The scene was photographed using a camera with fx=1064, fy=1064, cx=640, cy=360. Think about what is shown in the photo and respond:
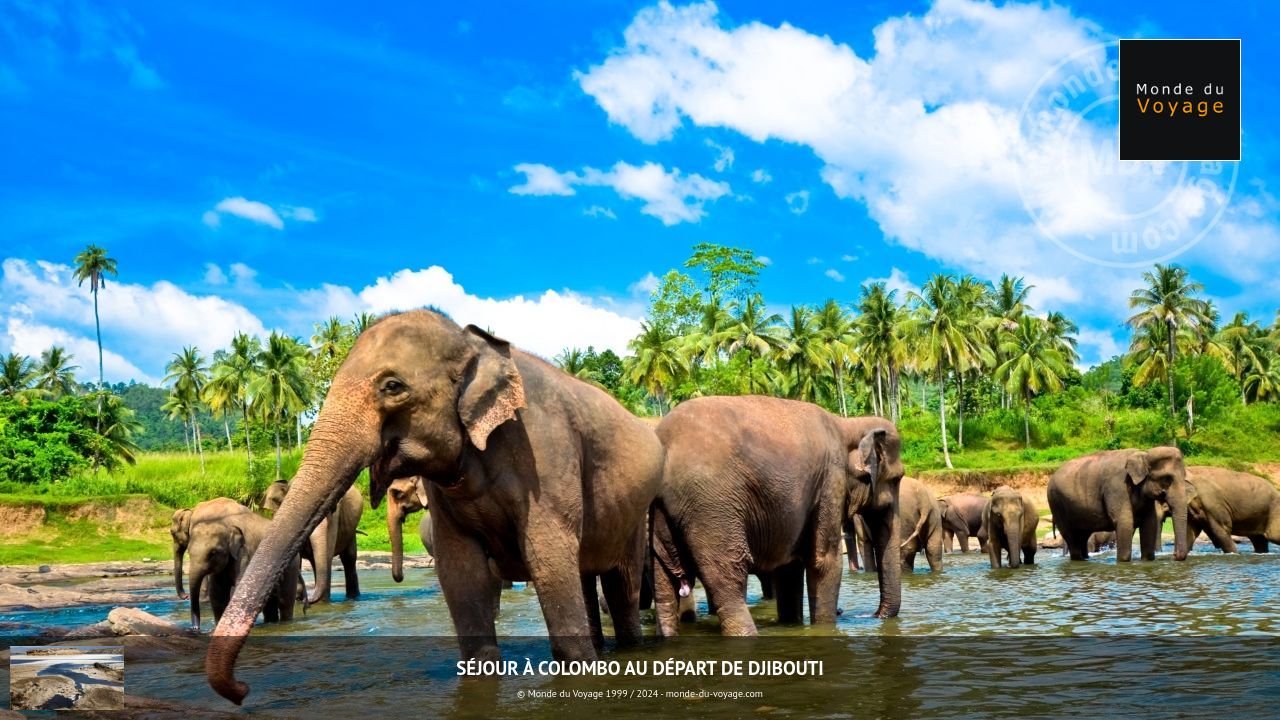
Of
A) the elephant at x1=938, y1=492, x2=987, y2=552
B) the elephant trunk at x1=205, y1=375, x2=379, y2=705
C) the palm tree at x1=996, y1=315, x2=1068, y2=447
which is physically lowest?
the elephant at x1=938, y1=492, x2=987, y2=552

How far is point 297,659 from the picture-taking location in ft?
27.2

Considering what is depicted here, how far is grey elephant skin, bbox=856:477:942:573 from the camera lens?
19.6 metres

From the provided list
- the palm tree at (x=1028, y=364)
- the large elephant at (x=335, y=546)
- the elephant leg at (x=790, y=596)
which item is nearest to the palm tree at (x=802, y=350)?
the palm tree at (x=1028, y=364)

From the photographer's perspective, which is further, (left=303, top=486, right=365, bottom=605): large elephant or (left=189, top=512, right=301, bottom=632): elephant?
(left=303, top=486, right=365, bottom=605): large elephant

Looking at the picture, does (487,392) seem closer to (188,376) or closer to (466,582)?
(466,582)

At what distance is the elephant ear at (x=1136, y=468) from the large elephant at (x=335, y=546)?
1375 centimetres

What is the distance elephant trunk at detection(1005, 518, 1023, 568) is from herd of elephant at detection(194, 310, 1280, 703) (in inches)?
403

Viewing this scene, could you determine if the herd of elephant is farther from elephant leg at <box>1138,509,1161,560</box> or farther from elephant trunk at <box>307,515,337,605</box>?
elephant leg at <box>1138,509,1161,560</box>

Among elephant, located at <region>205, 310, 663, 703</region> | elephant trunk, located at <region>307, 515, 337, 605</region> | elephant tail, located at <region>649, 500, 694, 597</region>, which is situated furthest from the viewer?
elephant trunk, located at <region>307, 515, 337, 605</region>

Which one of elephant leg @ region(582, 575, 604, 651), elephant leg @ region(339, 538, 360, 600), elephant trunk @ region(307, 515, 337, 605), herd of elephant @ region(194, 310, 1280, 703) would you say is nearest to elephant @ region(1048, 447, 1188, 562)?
herd of elephant @ region(194, 310, 1280, 703)

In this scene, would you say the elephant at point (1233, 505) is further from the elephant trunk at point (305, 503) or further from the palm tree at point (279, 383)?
the palm tree at point (279, 383)

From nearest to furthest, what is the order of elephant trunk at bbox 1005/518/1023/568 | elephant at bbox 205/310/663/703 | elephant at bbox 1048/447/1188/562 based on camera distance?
elephant at bbox 205/310/663/703 < elephant at bbox 1048/447/1188/562 < elephant trunk at bbox 1005/518/1023/568

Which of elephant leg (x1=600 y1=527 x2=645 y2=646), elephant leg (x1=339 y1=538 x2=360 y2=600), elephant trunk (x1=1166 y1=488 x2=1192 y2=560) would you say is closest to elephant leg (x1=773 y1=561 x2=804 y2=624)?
elephant leg (x1=600 y1=527 x2=645 y2=646)

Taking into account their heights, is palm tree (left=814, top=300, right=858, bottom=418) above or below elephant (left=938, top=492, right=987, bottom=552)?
above
